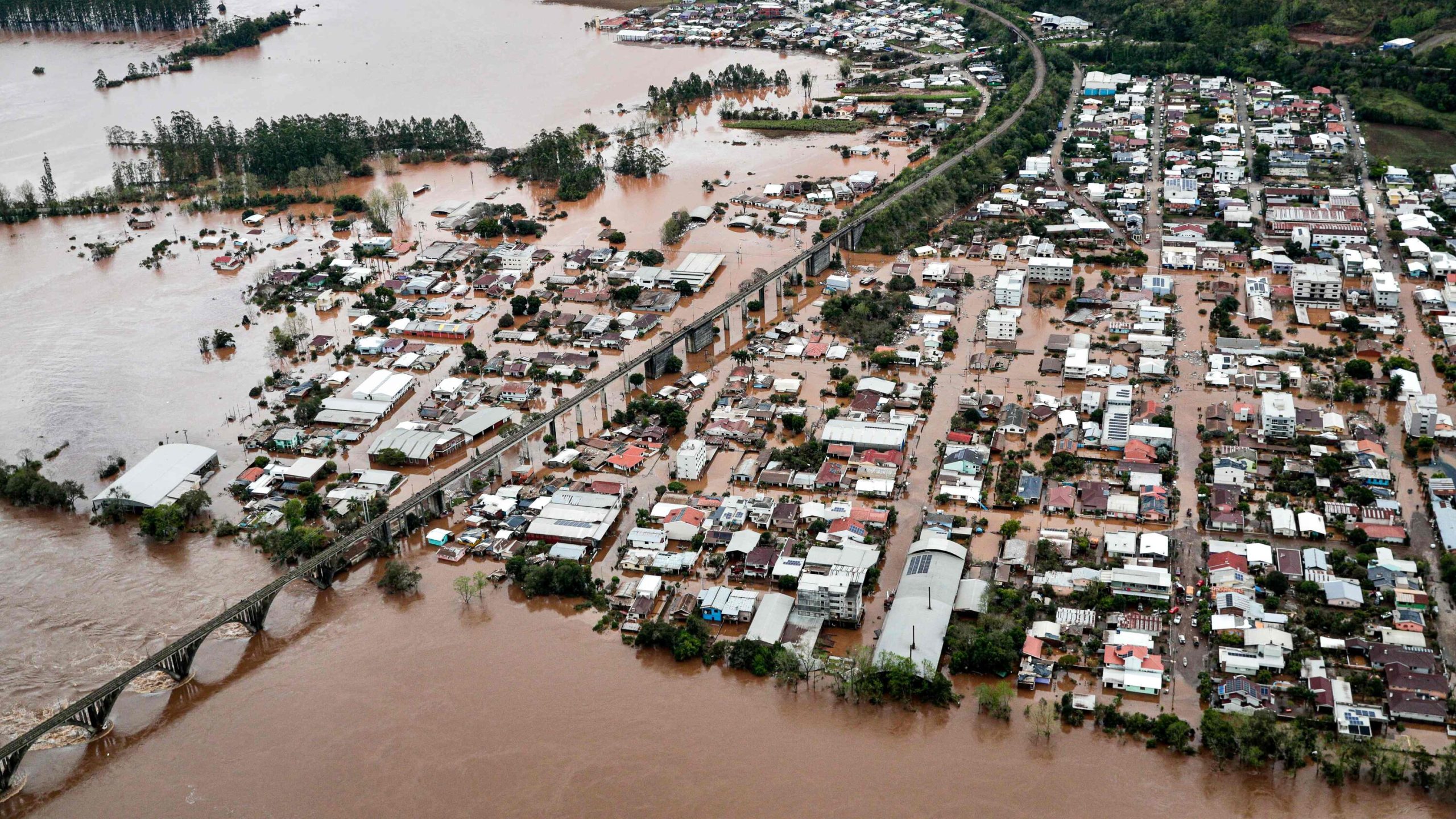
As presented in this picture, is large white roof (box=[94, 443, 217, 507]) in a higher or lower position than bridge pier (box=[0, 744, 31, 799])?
higher

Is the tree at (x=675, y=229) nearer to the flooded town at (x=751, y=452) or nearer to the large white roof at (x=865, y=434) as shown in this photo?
the flooded town at (x=751, y=452)

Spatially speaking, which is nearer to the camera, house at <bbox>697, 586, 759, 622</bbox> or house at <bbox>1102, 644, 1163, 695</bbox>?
house at <bbox>1102, 644, 1163, 695</bbox>

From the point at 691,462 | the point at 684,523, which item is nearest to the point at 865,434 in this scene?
the point at 691,462

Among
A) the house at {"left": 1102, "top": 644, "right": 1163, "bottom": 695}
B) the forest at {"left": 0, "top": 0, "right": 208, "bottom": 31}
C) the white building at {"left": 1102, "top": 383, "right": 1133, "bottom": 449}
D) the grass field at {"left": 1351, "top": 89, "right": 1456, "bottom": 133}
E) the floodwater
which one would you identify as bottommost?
the floodwater

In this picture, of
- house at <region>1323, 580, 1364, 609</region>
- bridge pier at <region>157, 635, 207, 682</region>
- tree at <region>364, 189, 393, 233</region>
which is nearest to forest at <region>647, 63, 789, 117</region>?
tree at <region>364, 189, 393, 233</region>

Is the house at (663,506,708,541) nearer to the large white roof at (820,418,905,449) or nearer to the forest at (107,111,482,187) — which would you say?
the large white roof at (820,418,905,449)
